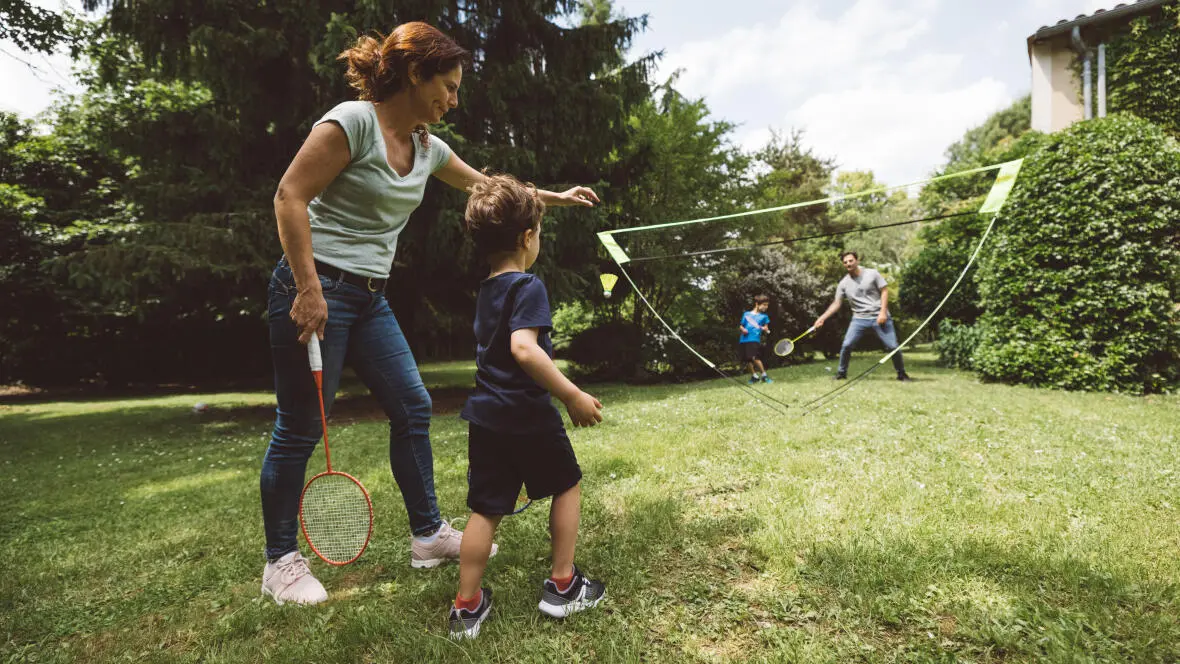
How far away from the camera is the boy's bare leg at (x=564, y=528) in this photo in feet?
6.95

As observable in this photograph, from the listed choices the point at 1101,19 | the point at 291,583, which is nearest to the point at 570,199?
the point at 291,583

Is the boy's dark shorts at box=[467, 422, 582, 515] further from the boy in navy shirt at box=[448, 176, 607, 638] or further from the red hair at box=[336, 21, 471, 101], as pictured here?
the red hair at box=[336, 21, 471, 101]

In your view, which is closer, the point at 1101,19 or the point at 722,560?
the point at 722,560

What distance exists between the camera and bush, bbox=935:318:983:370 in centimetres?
1096

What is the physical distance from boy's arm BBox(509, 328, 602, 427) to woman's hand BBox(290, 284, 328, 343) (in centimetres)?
79

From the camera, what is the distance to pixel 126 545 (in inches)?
128

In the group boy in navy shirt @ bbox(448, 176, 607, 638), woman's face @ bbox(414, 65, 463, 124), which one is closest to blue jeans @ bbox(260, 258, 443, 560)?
boy in navy shirt @ bbox(448, 176, 607, 638)

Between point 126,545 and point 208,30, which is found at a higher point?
point 208,30

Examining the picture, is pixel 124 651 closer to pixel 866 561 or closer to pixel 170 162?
pixel 866 561

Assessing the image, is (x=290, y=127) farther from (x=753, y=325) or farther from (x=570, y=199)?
(x=753, y=325)

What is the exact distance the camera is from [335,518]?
98.0 inches

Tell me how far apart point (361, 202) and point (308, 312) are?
0.50 metres

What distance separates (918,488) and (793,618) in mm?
1721

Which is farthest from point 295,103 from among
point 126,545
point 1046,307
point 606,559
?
point 1046,307
